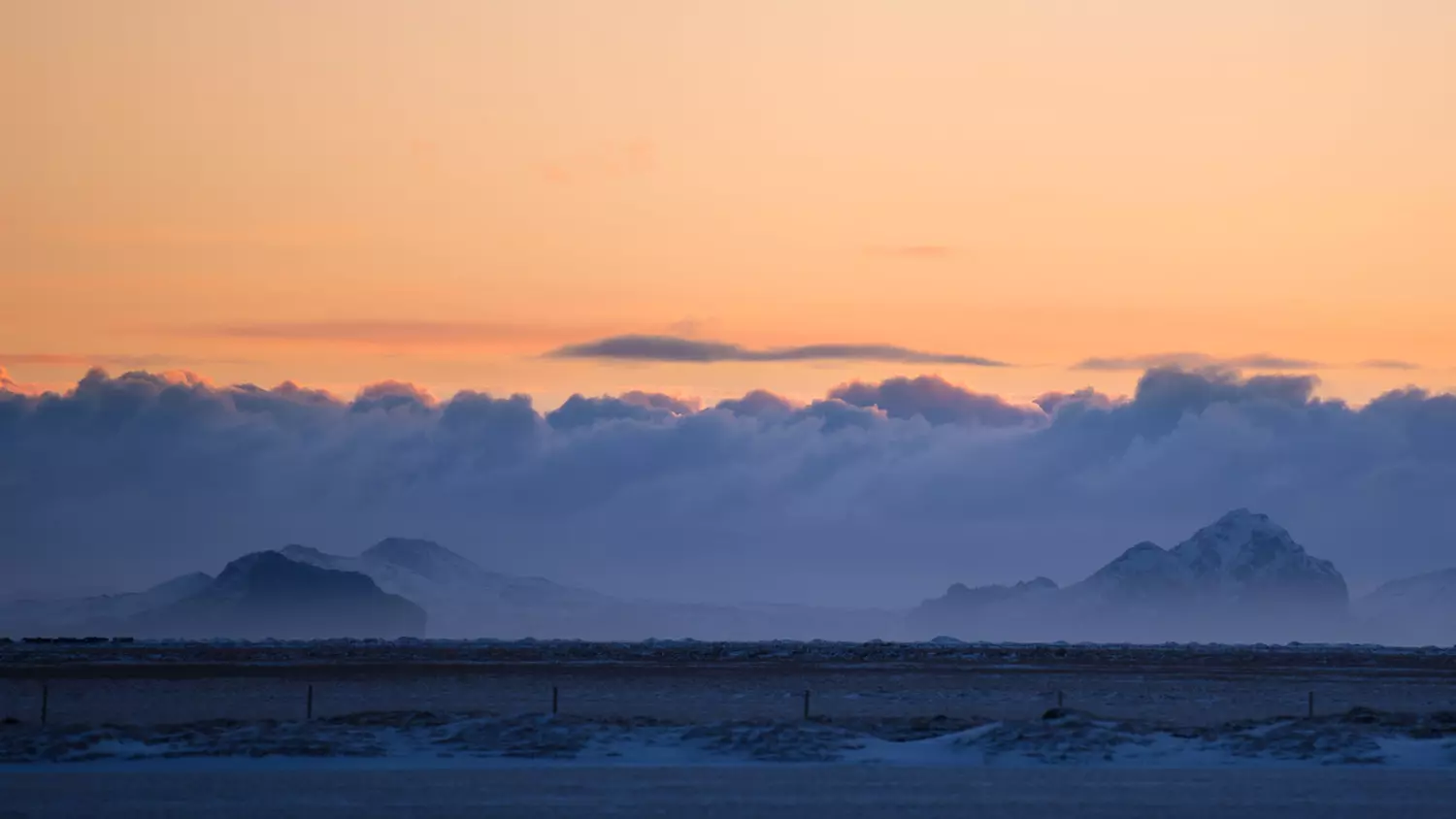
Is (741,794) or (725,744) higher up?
(725,744)

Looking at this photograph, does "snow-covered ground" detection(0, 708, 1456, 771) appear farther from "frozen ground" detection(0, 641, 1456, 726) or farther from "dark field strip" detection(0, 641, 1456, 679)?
"dark field strip" detection(0, 641, 1456, 679)

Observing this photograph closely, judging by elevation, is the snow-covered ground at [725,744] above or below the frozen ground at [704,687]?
above

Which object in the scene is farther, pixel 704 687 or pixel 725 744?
pixel 704 687

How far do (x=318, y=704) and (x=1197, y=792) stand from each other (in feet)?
178

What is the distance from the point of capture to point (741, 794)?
50625 mm

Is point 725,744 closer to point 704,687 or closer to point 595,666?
point 704,687

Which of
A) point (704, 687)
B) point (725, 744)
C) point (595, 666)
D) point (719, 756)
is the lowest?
point (595, 666)

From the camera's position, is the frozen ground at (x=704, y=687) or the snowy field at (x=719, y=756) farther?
the frozen ground at (x=704, y=687)

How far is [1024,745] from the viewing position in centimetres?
6200

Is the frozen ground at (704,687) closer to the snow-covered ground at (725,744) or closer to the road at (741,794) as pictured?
the snow-covered ground at (725,744)

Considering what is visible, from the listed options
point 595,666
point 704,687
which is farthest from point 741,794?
point 595,666

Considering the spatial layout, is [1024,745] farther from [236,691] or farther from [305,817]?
[236,691]

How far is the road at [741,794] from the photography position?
46.3 meters

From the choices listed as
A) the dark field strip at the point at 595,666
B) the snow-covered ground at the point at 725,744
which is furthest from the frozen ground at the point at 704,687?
the snow-covered ground at the point at 725,744
